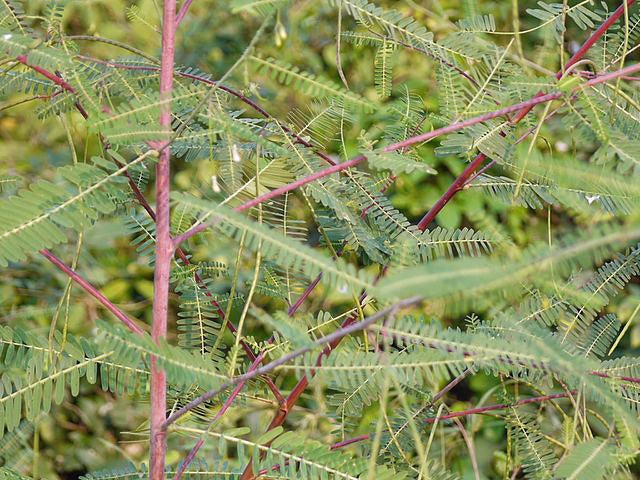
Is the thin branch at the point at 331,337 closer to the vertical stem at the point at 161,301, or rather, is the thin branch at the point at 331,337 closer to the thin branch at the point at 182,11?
the vertical stem at the point at 161,301

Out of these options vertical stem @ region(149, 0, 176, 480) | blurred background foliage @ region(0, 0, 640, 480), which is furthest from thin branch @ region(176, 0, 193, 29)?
blurred background foliage @ region(0, 0, 640, 480)

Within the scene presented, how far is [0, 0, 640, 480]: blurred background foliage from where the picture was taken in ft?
5.47

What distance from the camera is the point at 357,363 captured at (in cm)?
48

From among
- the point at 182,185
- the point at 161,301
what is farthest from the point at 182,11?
the point at 182,185

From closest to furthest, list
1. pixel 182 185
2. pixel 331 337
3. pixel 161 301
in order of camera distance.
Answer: pixel 331 337 < pixel 161 301 < pixel 182 185

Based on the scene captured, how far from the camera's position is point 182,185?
6.06 ft

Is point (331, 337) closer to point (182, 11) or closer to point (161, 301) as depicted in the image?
point (161, 301)

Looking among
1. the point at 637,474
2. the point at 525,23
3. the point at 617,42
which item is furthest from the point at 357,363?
the point at 525,23

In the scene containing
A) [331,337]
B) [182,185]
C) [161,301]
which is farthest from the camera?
[182,185]

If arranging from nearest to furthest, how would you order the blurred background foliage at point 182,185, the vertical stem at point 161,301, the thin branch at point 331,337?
the thin branch at point 331,337
the vertical stem at point 161,301
the blurred background foliage at point 182,185

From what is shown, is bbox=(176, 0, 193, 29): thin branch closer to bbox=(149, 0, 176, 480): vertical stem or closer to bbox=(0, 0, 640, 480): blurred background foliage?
bbox=(149, 0, 176, 480): vertical stem

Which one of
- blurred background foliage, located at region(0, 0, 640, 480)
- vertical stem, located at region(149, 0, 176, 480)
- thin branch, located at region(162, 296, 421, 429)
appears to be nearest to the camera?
thin branch, located at region(162, 296, 421, 429)

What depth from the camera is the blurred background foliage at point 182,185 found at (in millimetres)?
1667

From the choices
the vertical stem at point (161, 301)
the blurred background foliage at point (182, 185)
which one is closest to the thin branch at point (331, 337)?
the vertical stem at point (161, 301)
